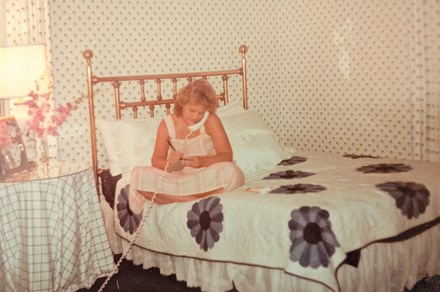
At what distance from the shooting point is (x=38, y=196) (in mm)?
2643

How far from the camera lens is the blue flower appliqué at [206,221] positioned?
2662mm

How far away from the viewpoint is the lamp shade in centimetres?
286

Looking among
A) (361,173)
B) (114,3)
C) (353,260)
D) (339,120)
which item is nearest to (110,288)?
(353,260)

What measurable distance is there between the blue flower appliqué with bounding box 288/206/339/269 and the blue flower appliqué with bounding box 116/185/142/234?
1108mm

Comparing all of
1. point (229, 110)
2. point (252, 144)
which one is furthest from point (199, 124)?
point (229, 110)

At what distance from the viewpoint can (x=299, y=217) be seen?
2.33m

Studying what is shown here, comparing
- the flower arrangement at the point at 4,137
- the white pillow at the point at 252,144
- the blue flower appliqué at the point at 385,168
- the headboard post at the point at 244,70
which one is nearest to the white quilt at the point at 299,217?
the blue flower appliqué at the point at 385,168

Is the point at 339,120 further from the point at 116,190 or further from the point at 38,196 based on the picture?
the point at 38,196

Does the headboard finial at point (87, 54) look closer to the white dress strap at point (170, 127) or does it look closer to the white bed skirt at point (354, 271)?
the white dress strap at point (170, 127)

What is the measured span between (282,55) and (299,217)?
278cm

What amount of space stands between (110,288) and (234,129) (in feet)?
4.51

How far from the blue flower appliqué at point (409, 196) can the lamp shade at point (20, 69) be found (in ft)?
6.56

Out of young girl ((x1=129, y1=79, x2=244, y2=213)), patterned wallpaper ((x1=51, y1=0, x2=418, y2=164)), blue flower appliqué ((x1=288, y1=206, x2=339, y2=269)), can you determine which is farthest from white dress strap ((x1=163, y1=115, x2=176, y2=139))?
blue flower appliqué ((x1=288, y1=206, x2=339, y2=269))

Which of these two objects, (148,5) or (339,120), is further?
(339,120)
